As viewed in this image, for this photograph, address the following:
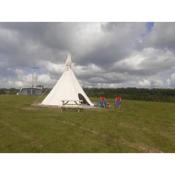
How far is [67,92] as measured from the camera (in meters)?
20.3

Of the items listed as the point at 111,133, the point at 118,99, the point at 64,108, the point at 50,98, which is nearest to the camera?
the point at 111,133

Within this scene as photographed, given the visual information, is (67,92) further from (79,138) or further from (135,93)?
(135,93)

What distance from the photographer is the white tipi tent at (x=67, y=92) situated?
20141 mm

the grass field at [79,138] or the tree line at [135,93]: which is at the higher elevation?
the tree line at [135,93]

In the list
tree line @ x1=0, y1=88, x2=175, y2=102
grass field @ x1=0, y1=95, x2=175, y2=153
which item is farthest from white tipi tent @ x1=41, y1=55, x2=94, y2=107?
tree line @ x1=0, y1=88, x2=175, y2=102

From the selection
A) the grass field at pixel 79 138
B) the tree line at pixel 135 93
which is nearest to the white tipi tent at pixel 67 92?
the grass field at pixel 79 138

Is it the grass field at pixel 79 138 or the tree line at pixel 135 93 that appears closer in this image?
the grass field at pixel 79 138

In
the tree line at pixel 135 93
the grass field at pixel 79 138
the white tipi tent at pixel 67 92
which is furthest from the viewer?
the tree line at pixel 135 93

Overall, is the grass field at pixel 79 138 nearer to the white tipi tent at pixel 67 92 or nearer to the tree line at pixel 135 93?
the white tipi tent at pixel 67 92

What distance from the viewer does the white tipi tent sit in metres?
20.1

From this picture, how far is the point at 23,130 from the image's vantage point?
1053 centimetres

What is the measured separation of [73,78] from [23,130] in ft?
36.3
